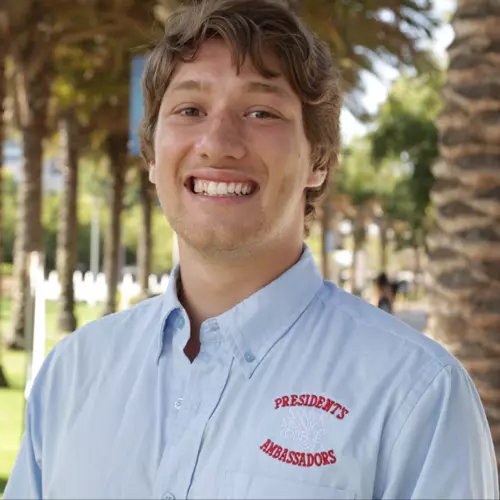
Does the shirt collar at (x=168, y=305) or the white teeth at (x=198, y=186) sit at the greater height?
the white teeth at (x=198, y=186)

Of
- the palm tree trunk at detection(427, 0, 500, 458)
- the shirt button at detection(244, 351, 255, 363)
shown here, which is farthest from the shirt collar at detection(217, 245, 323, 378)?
the palm tree trunk at detection(427, 0, 500, 458)

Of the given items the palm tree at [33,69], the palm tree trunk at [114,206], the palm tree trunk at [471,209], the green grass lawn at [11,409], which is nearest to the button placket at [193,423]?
the palm tree trunk at [471,209]

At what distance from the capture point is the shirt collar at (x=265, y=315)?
1950 mm

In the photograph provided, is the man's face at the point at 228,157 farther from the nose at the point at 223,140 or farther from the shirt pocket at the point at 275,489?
the shirt pocket at the point at 275,489

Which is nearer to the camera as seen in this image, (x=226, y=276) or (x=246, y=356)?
(x=246, y=356)

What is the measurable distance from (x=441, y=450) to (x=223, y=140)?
781 millimetres

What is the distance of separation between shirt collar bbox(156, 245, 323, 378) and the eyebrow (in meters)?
0.38

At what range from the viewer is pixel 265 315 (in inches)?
79.4

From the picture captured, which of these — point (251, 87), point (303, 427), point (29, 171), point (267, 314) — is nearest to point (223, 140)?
point (251, 87)

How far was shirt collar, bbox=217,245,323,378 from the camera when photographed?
196 cm

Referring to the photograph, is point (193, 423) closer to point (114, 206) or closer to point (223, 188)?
point (223, 188)

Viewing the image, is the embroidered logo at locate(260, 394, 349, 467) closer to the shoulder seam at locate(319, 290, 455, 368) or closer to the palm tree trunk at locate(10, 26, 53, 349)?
the shoulder seam at locate(319, 290, 455, 368)

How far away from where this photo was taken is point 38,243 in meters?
15.6

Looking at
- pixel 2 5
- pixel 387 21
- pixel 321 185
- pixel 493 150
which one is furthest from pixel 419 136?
pixel 321 185
